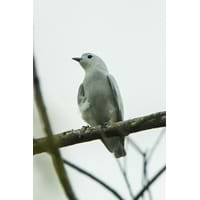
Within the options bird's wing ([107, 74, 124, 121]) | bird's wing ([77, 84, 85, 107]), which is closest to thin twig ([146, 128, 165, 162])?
bird's wing ([107, 74, 124, 121])

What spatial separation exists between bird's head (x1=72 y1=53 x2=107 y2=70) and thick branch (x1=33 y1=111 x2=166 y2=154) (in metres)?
0.17

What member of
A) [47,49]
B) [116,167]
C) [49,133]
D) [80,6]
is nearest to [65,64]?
[47,49]

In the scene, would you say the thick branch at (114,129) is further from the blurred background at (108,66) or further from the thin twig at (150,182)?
the thin twig at (150,182)

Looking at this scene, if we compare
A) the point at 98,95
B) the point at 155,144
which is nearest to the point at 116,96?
the point at 98,95

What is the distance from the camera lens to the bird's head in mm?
1634

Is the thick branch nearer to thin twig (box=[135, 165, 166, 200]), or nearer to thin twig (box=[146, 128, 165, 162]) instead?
thin twig (box=[146, 128, 165, 162])

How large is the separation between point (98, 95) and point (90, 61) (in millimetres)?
100

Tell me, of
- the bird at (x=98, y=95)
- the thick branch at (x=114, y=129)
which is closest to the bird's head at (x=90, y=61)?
Answer: the bird at (x=98, y=95)

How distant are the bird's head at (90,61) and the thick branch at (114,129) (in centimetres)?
17

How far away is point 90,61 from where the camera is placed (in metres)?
1.64

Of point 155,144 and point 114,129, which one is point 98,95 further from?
point 155,144

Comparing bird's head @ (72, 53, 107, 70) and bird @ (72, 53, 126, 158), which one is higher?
bird's head @ (72, 53, 107, 70)

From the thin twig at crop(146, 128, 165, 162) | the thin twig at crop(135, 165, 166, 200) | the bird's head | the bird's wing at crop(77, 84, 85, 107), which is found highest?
the bird's head
